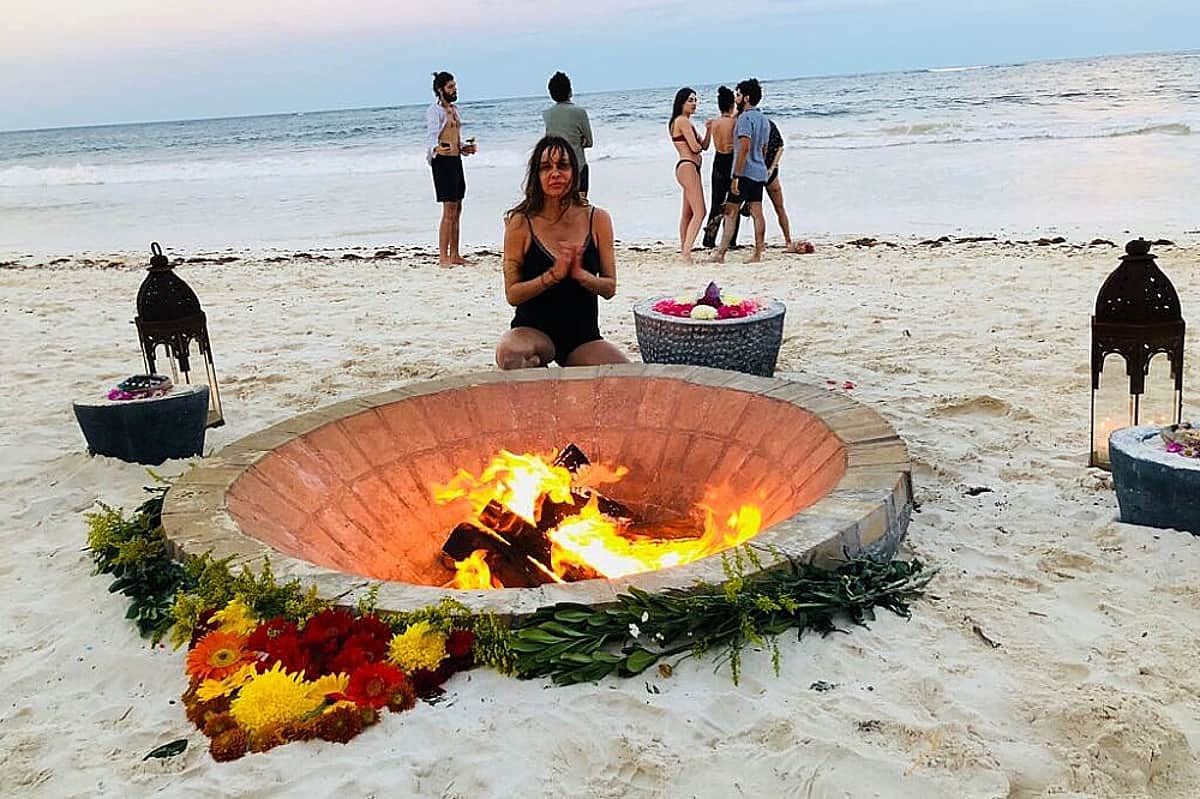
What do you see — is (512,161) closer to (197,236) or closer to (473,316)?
(197,236)

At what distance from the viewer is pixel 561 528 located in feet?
11.1

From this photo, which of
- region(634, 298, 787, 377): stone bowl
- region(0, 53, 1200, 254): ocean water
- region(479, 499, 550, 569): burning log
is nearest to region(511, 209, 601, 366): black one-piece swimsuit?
region(634, 298, 787, 377): stone bowl

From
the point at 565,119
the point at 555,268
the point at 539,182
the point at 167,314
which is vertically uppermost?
the point at 565,119

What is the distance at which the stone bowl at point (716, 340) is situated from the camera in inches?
186

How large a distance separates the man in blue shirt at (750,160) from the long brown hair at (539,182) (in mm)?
4614

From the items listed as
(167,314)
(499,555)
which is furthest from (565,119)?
(499,555)

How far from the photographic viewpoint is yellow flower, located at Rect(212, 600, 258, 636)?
2.52 metres

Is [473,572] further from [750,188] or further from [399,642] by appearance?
[750,188]

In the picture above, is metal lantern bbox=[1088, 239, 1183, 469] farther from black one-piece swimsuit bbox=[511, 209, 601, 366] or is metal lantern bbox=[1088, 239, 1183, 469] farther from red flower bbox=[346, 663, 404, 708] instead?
red flower bbox=[346, 663, 404, 708]

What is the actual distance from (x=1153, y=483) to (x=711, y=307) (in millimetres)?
2208

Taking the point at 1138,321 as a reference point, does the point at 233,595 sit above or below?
below

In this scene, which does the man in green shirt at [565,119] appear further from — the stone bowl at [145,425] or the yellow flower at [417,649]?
the yellow flower at [417,649]

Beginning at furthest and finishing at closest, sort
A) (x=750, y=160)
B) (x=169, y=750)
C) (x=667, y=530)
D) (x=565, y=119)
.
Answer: (x=750, y=160)
(x=565, y=119)
(x=667, y=530)
(x=169, y=750)

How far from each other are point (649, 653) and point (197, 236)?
44.3 feet
